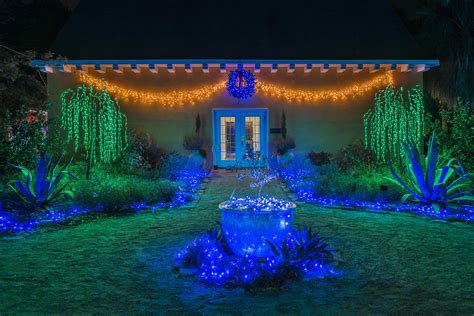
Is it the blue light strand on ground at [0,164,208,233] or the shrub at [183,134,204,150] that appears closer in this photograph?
the blue light strand on ground at [0,164,208,233]

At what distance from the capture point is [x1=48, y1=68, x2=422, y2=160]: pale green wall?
1535cm

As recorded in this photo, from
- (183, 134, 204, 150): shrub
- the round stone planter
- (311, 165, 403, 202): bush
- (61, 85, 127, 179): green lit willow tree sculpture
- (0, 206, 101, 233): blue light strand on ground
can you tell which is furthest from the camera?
(183, 134, 204, 150): shrub

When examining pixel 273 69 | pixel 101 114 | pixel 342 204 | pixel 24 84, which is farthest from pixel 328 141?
pixel 24 84

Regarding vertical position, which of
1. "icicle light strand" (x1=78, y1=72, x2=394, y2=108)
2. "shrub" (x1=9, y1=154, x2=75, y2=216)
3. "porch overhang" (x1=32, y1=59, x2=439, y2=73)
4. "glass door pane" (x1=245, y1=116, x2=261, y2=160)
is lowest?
"shrub" (x1=9, y1=154, x2=75, y2=216)

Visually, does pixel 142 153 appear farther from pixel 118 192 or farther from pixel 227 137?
pixel 118 192

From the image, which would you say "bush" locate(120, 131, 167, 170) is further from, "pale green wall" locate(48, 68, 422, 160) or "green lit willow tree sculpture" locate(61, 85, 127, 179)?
"pale green wall" locate(48, 68, 422, 160)

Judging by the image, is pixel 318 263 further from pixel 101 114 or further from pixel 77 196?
pixel 101 114

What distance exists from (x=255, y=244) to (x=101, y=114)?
954 centimetres

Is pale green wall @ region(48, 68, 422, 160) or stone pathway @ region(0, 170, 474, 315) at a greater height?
pale green wall @ region(48, 68, 422, 160)

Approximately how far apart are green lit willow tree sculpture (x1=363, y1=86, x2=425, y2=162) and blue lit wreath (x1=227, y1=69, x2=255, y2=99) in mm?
3826

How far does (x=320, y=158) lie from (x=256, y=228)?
10056mm

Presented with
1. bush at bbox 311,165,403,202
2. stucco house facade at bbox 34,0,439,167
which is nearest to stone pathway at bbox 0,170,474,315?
bush at bbox 311,165,403,202

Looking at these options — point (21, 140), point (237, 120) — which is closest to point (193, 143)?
point (237, 120)
